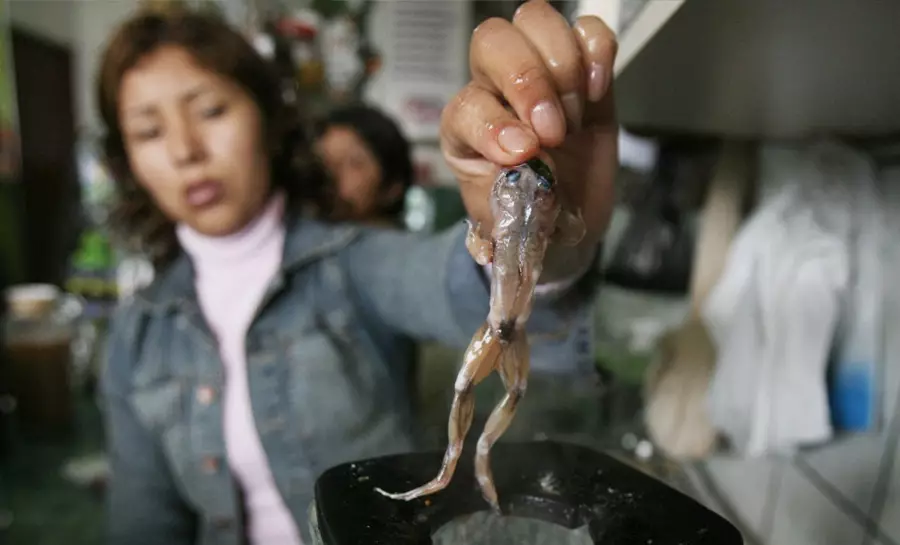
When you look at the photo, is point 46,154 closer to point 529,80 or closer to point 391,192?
point 391,192

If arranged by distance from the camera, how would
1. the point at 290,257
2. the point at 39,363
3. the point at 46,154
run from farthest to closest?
1. the point at 46,154
2. the point at 39,363
3. the point at 290,257

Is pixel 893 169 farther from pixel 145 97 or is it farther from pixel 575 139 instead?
pixel 145 97

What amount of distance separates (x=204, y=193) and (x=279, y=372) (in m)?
0.16

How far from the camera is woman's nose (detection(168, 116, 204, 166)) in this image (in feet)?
1.64

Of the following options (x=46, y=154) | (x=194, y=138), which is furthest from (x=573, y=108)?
(x=46, y=154)

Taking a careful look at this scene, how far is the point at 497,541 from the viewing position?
0.24m

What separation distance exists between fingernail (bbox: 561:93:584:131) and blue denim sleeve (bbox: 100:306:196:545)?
0.50m

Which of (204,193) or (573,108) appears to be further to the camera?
(204,193)

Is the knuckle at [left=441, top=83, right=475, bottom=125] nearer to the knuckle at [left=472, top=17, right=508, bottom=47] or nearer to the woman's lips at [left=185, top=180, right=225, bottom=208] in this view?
the knuckle at [left=472, top=17, right=508, bottom=47]

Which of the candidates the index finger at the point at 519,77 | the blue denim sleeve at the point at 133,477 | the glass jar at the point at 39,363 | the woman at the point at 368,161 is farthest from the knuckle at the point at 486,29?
the glass jar at the point at 39,363

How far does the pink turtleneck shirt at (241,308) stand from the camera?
543 mm

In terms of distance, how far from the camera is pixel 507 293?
0.22 m

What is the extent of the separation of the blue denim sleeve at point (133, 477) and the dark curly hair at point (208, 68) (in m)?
0.10

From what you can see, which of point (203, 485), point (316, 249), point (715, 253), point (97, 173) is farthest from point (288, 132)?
point (97, 173)
